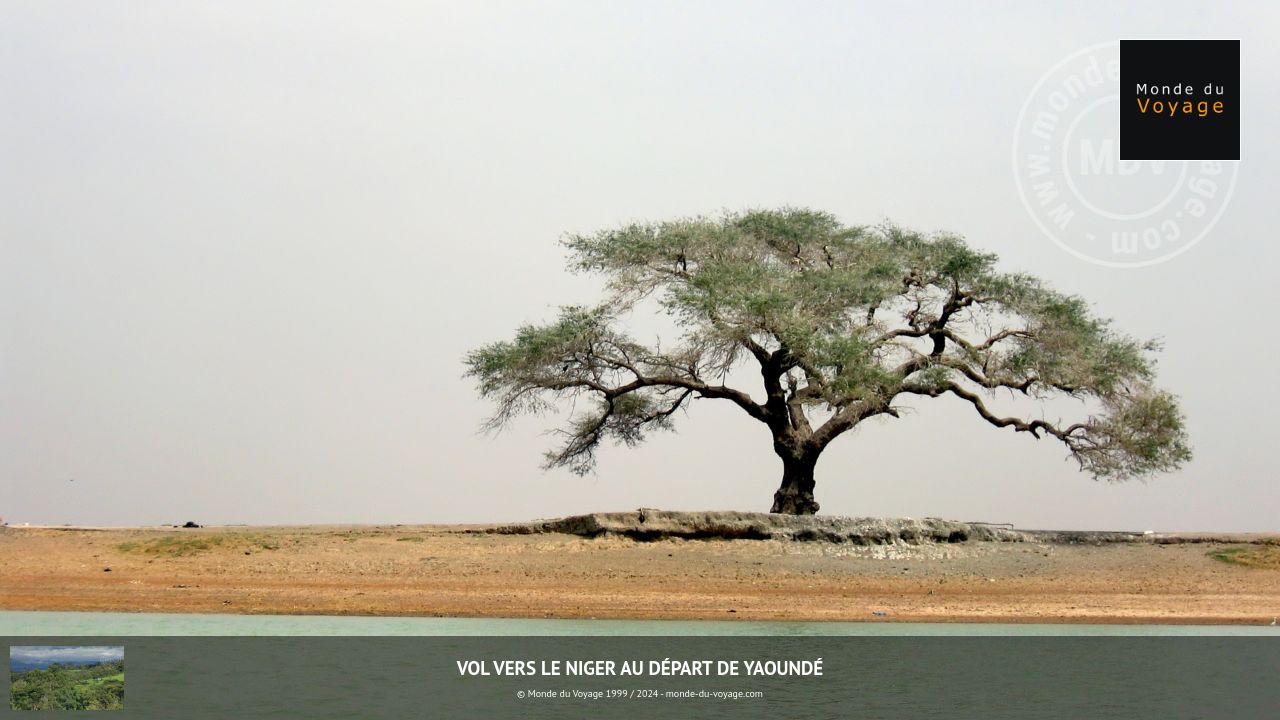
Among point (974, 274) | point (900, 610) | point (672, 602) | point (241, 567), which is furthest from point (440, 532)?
point (974, 274)

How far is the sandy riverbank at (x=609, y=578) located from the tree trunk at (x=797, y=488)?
11.4 feet

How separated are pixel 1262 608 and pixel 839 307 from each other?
10.9 metres

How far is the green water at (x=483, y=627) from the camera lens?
1881 cm
